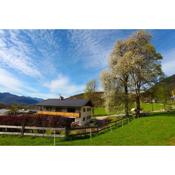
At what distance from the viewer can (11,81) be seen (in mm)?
10320

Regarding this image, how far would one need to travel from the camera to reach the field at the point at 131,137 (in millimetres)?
9539

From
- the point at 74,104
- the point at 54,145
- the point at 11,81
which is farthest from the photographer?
the point at 74,104

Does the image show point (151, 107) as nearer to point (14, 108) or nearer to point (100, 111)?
point (100, 111)

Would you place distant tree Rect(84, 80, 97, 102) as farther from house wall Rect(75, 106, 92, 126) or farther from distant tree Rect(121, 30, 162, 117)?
distant tree Rect(121, 30, 162, 117)

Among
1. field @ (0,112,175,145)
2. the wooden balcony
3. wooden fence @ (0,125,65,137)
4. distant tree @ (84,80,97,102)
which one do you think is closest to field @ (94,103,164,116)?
distant tree @ (84,80,97,102)

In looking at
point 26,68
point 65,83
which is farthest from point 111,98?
point 26,68

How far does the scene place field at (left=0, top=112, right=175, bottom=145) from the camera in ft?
31.3

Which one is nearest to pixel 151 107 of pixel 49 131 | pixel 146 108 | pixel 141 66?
pixel 146 108

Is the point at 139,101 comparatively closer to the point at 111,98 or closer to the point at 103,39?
the point at 111,98

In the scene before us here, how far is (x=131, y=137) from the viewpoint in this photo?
1009 cm

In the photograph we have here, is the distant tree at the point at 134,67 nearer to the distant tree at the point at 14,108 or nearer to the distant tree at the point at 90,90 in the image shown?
the distant tree at the point at 90,90

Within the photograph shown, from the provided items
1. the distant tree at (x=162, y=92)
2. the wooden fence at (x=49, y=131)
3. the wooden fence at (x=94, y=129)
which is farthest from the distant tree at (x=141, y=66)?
the wooden fence at (x=49, y=131)

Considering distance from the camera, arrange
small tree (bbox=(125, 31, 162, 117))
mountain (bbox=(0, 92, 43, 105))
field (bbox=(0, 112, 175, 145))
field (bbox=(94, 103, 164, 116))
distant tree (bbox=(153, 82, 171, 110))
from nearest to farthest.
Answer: field (bbox=(0, 112, 175, 145)), mountain (bbox=(0, 92, 43, 105)), field (bbox=(94, 103, 164, 116)), small tree (bbox=(125, 31, 162, 117)), distant tree (bbox=(153, 82, 171, 110))
